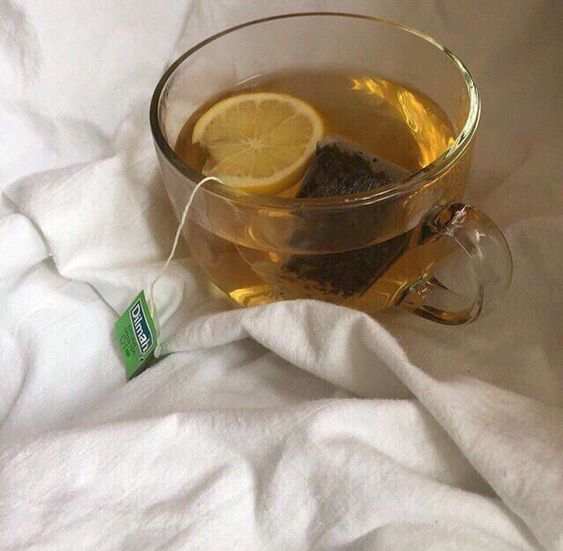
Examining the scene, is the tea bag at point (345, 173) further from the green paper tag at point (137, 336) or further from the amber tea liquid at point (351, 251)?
the green paper tag at point (137, 336)

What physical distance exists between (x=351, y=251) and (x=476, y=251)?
87 mm

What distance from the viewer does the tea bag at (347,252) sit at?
53 centimetres

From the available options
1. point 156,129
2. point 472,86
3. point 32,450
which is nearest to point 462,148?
point 472,86

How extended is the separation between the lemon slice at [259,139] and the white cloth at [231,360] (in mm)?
85

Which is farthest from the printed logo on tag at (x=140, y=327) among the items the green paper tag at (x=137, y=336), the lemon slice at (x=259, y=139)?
the lemon slice at (x=259, y=139)

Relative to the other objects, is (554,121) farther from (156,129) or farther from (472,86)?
(156,129)

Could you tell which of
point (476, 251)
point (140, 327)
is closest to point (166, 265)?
point (140, 327)

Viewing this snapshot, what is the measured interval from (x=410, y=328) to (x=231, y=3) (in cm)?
36

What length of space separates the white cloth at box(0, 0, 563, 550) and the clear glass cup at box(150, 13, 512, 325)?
1.6 inches

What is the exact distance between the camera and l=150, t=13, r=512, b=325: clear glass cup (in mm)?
506

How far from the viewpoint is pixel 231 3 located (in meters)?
0.70

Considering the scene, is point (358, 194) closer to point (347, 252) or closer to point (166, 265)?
point (347, 252)

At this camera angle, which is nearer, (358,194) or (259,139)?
(358,194)

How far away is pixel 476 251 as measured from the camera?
516 mm
